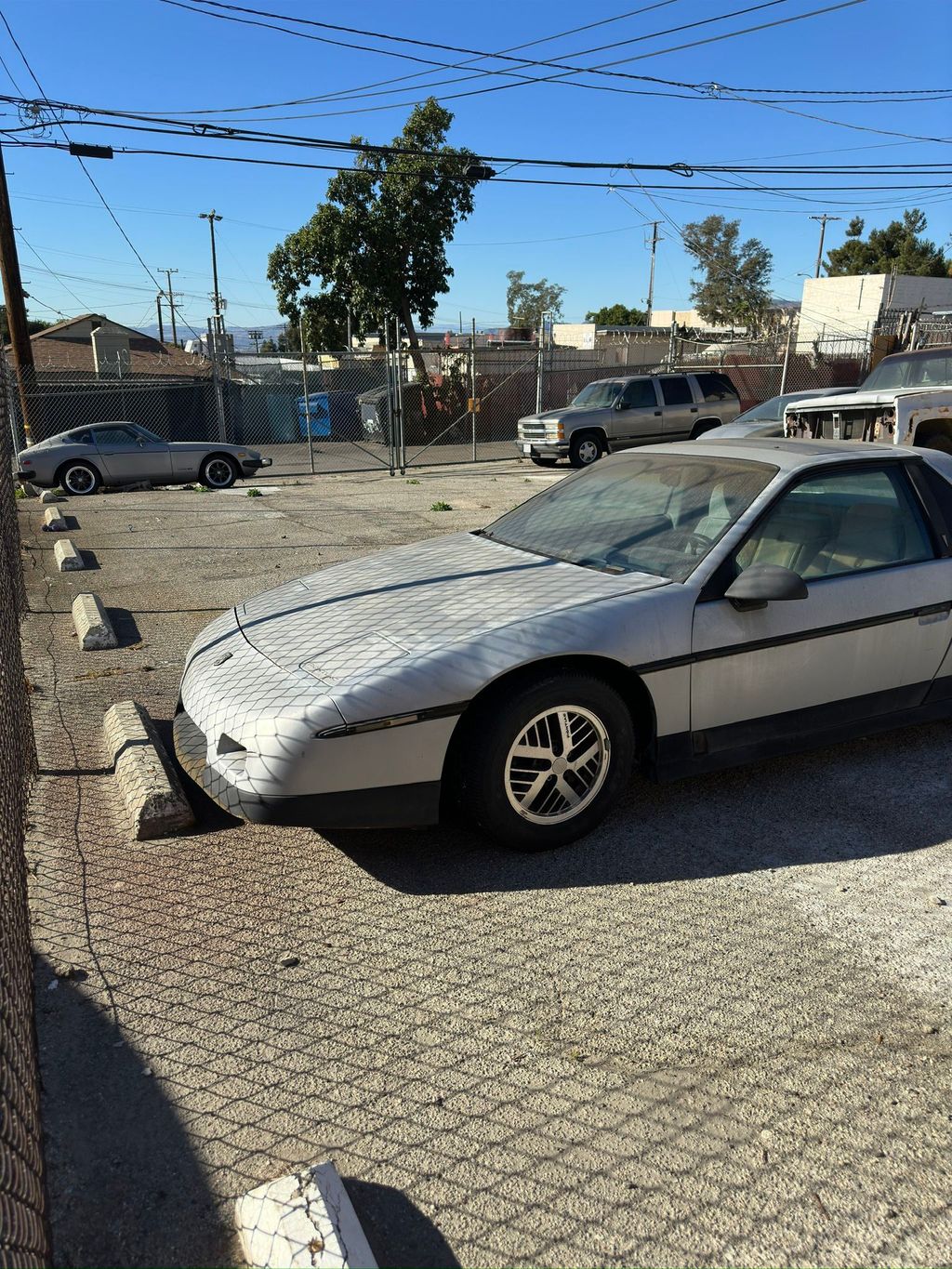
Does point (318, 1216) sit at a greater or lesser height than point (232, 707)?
lesser

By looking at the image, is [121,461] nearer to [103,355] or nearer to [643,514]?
[643,514]

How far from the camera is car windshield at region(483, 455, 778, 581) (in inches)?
159

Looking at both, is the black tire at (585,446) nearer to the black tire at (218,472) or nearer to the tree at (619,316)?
the black tire at (218,472)

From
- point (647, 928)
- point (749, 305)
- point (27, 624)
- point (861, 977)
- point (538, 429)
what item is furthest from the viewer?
point (749, 305)

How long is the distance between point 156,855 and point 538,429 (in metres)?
16.6

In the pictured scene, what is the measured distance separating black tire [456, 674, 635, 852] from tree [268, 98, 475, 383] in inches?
1126

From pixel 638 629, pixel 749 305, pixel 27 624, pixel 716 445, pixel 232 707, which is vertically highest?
pixel 749 305

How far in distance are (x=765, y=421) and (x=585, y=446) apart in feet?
19.8

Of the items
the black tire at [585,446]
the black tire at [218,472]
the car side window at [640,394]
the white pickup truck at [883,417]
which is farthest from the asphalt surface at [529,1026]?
the car side window at [640,394]

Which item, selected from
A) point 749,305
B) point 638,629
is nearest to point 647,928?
point 638,629

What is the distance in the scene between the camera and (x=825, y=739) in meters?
4.10

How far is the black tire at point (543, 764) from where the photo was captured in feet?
11.0

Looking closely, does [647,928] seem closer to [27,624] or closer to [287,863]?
[287,863]

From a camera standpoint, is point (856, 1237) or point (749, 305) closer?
point (856, 1237)
